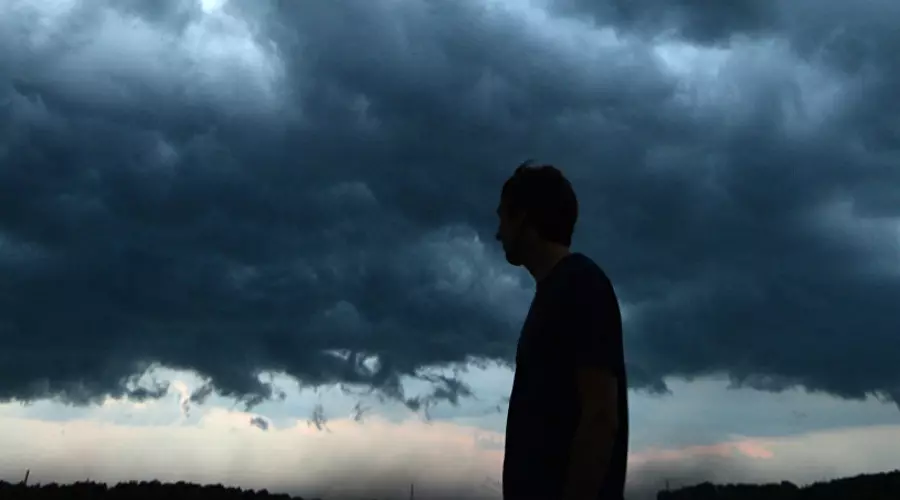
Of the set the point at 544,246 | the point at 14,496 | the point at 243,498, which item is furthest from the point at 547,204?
the point at 243,498

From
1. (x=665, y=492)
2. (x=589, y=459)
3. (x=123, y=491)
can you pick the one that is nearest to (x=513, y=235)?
(x=589, y=459)

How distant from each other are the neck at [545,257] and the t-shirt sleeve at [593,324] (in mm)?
276

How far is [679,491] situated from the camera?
54.2 metres

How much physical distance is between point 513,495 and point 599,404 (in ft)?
2.02

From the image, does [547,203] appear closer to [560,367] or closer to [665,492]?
[560,367]

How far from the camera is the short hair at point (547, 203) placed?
3.82 m

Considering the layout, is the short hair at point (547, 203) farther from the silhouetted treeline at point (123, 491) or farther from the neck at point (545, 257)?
the silhouetted treeline at point (123, 491)

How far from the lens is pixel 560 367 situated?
356cm

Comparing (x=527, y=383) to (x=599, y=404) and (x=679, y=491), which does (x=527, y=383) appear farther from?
(x=679, y=491)

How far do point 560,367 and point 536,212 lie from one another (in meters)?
0.74

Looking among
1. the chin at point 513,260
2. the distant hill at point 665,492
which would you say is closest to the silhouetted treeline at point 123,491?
the distant hill at point 665,492

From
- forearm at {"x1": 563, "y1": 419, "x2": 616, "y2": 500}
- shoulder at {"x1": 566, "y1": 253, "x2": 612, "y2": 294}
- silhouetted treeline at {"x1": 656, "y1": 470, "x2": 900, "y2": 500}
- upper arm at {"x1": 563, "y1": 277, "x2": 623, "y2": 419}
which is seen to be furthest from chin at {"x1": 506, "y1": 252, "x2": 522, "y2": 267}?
silhouetted treeline at {"x1": 656, "y1": 470, "x2": 900, "y2": 500}

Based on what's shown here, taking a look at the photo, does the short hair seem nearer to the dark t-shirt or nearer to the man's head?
the man's head

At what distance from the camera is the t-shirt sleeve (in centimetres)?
339
